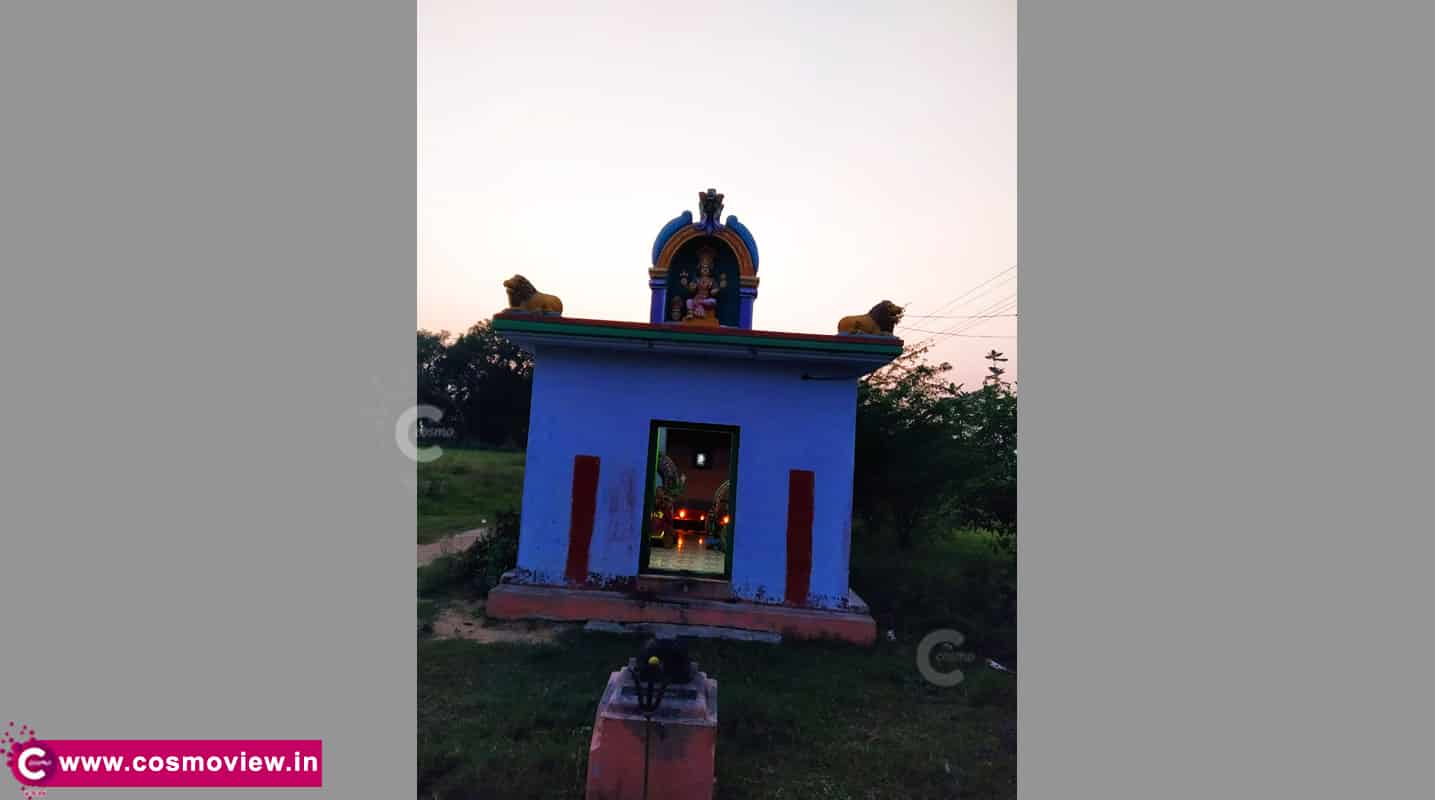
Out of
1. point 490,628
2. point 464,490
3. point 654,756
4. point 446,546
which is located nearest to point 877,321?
point 654,756

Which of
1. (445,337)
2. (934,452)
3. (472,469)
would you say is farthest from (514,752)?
(445,337)

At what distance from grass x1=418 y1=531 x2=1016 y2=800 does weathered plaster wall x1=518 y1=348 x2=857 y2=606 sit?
1.01 meters

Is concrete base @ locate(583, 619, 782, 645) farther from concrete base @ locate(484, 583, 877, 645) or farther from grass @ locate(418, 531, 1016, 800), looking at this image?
grass @ locate(418, 531, 1016, 800)

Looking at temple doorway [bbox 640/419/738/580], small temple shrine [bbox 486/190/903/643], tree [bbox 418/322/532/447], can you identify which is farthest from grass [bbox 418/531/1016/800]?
tree [bbox 418/322/532/447]

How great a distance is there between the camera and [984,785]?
4.16m

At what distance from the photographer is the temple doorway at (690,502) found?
24.0 ft

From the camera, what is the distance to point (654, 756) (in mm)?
3420

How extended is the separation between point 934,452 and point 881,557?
2494 millimetres

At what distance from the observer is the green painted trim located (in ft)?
22.0

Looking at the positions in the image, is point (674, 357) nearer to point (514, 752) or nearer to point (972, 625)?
point (514, 752)

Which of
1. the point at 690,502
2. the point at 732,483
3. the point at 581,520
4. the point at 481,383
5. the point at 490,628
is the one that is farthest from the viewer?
the point at 481,383

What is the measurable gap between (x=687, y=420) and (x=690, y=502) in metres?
7.15

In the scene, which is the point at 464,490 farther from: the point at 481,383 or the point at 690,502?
the point at 481,383
